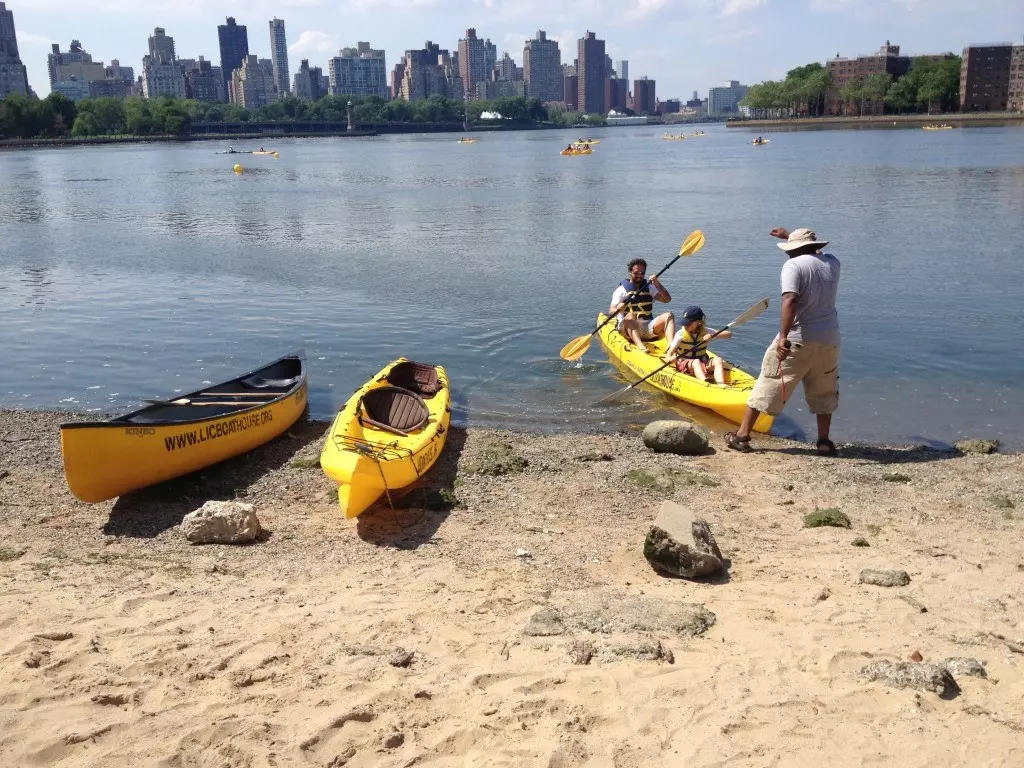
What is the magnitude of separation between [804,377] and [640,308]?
465cm

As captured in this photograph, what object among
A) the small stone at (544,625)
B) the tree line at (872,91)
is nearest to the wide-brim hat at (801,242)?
the small stone at (544,625)

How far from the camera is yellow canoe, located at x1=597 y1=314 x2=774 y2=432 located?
10.9 metres

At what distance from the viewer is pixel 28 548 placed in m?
7.21

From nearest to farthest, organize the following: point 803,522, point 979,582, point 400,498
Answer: point 979,582
point 803,522
point 400,498

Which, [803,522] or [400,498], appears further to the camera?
[400,498]

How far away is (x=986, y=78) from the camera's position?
6078 inches

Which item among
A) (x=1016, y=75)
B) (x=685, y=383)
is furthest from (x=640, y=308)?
(x=1016, y=75)

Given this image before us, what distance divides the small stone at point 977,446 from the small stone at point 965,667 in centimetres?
558

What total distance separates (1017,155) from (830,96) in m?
128

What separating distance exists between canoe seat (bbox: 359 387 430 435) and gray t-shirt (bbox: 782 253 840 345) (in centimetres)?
402

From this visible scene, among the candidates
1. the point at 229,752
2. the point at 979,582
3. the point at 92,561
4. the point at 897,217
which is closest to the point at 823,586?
the point at 979,582

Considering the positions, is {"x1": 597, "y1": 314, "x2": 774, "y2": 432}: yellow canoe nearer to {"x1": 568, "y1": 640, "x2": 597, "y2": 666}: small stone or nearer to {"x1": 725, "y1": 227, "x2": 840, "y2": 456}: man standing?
{"x1": 725, "y1": 227, "x2": 840, "y2": 456}: man standing

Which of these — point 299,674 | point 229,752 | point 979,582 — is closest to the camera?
point 229,752

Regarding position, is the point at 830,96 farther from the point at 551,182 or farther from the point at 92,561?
the point at 92,561
